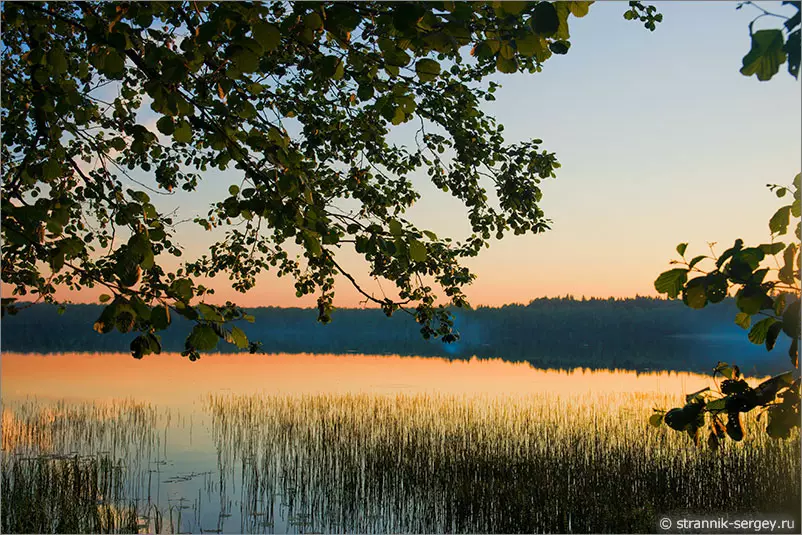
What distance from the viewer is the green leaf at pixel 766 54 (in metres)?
2.16

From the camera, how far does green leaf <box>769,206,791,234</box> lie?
2555 mm

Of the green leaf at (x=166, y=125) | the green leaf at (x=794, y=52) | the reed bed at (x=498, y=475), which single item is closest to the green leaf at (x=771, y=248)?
the green leaf at (x=794, y=52)

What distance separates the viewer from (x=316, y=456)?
1107cm

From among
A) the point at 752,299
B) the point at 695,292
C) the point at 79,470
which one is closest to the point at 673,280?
the point at 695,292

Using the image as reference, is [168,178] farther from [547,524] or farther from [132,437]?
[132,437]

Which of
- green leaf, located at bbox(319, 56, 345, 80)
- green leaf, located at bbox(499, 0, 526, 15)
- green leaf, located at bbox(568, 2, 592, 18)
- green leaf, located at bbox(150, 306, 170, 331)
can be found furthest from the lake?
green leaf, located at bbox(499, 0, 526, 15)

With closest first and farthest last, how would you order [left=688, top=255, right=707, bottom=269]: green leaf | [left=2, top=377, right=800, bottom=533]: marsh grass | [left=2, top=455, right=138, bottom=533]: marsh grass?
[left=688, top=255, right=707, bottom=269]: green leaf → [left=2, top=455, right=138, bottom=533]: marsh grass → [left=2, top=377, right=800, bottom=533]: marsh grass

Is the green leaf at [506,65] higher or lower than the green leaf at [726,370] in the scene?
higher

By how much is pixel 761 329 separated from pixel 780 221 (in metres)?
0.43

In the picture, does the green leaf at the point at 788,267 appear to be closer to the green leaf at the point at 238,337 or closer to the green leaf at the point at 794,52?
the green leaf at the point at 794,52

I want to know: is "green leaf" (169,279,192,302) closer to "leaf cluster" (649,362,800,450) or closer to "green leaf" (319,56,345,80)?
"green leaf" (319,56,345,80)

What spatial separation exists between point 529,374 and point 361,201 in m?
26.3

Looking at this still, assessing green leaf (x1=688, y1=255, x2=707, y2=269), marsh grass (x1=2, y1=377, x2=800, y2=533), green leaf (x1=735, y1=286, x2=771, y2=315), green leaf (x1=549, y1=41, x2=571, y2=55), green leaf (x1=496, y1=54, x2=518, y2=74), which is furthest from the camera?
marsh grass (x1=2, y1=377, x2=800, y2=533)

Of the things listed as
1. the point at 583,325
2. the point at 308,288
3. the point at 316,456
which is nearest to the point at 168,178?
the point at 308,288
